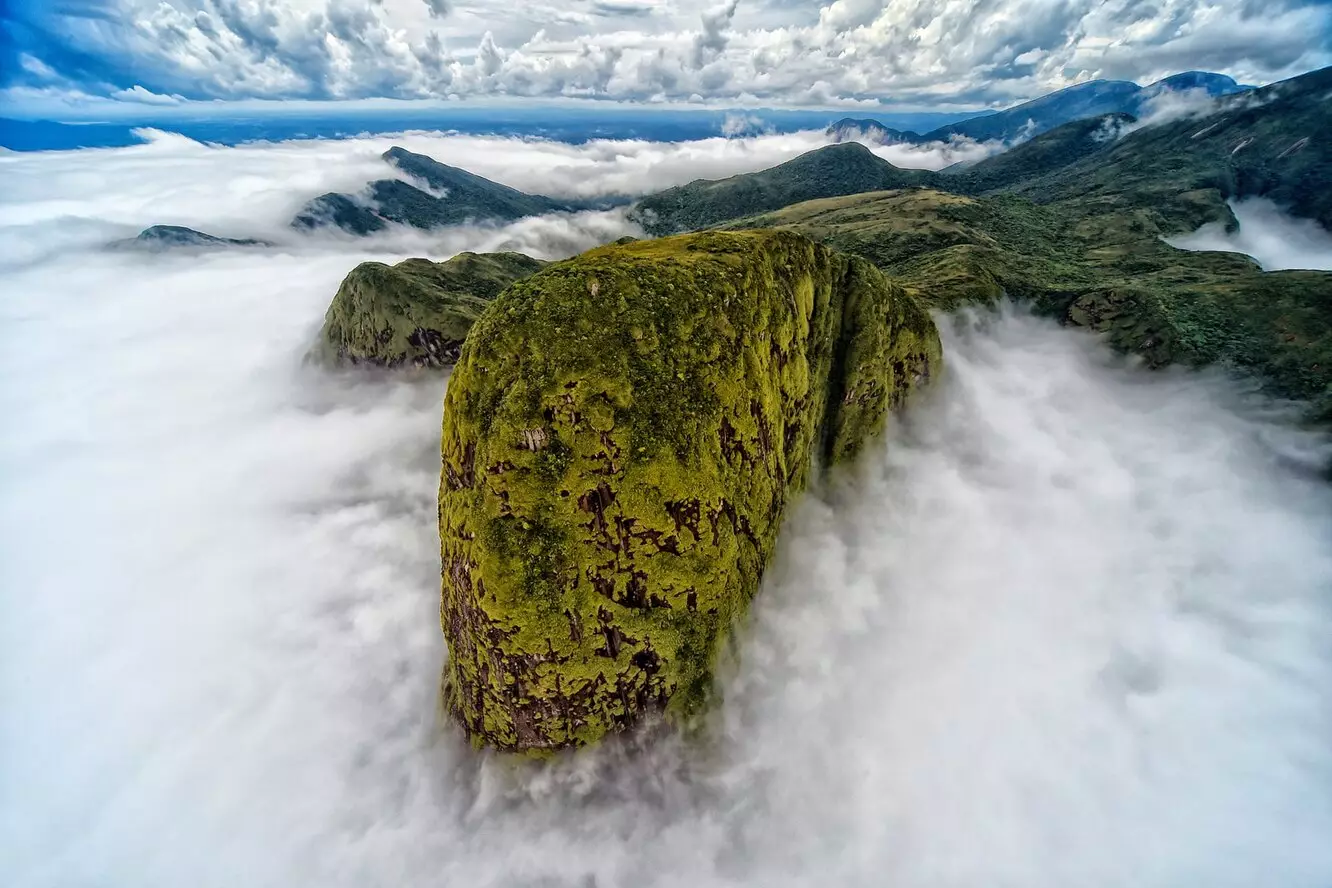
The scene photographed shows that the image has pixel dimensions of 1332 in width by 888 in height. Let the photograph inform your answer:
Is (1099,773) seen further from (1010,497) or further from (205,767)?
(205,767)

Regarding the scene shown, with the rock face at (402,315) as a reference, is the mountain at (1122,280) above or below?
above

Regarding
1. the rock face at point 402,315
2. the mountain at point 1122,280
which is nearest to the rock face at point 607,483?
the rock face at point 402,315

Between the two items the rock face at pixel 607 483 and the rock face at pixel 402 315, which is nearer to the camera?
the rock face at pixel 607 483

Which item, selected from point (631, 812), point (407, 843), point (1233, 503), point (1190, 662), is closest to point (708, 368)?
point (631, 812)

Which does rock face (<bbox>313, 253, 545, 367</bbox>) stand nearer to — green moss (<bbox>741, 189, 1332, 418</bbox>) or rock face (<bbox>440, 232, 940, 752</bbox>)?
rock face (<bbox>440, 232, 940, 752</bbox>)

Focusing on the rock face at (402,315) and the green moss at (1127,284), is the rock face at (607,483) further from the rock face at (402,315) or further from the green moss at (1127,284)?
the green moss at (1127,284)

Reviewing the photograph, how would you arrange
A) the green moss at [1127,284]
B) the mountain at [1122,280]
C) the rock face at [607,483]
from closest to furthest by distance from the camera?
the rock face at [607,483] < the green moss at [1127,284] < the mountain at [1122,280]
